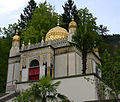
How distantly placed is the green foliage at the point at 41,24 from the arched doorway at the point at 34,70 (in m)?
8.15

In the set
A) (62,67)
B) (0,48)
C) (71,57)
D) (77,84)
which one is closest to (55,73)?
(62,67)

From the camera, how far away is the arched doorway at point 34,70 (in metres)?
21.9

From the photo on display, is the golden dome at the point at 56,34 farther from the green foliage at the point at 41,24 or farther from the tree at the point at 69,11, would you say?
the tree at the point at 69,11

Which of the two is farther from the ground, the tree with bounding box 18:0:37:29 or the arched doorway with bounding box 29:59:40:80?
the tree with bounding box 18:0:37:29

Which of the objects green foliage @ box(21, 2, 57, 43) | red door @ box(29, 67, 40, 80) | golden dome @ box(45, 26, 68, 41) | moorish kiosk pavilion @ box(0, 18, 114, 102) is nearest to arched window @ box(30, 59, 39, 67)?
moorish kiosk pavilion @ box(0, 18, 114, 102)

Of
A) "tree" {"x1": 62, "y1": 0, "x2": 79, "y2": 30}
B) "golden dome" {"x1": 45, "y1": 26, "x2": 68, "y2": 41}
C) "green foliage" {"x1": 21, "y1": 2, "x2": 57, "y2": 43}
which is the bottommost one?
"golden dome" {"x1": 45, "y1": 26, "x2": 68, "y2": 41}

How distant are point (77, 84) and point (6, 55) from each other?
708 inches

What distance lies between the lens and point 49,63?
21.4 m

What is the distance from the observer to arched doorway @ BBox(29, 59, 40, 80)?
2188 centimetres

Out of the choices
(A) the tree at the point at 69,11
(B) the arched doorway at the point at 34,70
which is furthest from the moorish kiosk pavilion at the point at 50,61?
(A) the tree at the point at 69,11

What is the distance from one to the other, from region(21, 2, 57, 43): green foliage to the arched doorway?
815 centimetres

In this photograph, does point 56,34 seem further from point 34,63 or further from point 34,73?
point 34,73

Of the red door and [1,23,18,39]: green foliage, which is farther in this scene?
[1,23,18,39]: green foliage

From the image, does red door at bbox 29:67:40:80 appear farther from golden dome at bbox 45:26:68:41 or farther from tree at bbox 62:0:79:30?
tree at bbox 62:0:79:30
